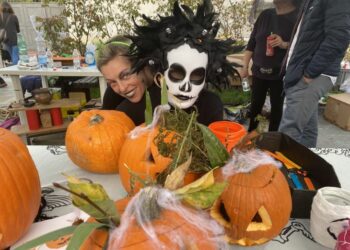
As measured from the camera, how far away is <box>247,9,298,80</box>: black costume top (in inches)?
72.4

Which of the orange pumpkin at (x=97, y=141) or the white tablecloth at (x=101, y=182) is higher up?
the orange pumpkin at (x=97, y=141)

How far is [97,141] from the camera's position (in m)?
0.67

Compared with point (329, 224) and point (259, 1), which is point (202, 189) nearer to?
point (329, 224)

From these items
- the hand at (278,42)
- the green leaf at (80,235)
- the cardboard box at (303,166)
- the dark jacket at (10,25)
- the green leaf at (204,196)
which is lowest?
the cardboard box at (303,166)

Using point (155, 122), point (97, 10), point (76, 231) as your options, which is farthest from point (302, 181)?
point (97, 10)

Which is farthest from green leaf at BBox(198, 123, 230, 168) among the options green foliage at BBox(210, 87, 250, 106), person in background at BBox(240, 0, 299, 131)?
green foliage at BBox(210, 87, 250, 106)

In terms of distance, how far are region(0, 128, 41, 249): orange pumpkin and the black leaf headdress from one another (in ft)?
1.31

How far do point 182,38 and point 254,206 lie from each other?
46cm

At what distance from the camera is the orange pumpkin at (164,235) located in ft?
0.98

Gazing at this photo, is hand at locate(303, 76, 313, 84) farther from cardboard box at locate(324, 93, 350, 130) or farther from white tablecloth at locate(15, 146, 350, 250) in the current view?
cardboard box at locate(324, 93, 350, 130)

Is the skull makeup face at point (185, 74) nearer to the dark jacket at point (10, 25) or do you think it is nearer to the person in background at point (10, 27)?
the person in background at point (10, 27)

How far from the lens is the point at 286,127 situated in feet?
5.08

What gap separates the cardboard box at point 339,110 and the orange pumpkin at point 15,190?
2.75 meters

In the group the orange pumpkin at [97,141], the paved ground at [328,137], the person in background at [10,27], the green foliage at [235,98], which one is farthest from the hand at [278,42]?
the person in background at [10,27]
